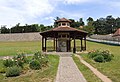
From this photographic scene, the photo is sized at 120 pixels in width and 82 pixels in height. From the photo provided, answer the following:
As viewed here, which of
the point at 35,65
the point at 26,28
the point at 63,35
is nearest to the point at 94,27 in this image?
the point at 26,28

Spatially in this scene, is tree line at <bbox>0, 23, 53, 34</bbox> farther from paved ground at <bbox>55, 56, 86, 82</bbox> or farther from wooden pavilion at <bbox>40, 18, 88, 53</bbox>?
paved ground at <bbox>55, 56, 86, 82</bbox>

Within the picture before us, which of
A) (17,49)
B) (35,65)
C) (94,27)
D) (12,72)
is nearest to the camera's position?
(12,72)

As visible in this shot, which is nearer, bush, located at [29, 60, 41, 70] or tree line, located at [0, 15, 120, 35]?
bush, located at [29, 60, 41, 70]

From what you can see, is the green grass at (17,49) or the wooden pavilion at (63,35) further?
the green grass at (17,49)

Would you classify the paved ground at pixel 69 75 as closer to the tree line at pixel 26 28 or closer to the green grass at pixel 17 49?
the green grass at pixel 17 49

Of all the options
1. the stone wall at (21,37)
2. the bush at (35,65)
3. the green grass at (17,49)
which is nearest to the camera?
the bush at (35,65)

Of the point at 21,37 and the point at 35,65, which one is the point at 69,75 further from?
the point at 21,37

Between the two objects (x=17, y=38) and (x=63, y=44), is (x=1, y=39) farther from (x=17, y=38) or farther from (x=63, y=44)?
(x=63, y=44)

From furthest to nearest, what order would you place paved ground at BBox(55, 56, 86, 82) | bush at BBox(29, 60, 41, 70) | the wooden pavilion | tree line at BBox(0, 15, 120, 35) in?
tree line at BBox(0, 15, 120, 35) → the wooden pavilion → bush at BBox(29, 60, 41, 70) → paved ground at BBox(55, 56, 86, 82)

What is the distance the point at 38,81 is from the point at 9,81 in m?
1.73

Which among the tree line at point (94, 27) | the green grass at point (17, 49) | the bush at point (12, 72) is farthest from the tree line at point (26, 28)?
the bush at point (12, 72)

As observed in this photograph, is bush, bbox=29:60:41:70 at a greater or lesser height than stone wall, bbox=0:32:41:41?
lesser

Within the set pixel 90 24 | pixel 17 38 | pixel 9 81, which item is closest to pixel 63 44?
pixel 9 81

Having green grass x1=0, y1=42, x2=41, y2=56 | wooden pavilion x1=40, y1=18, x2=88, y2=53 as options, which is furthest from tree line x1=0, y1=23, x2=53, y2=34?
wooden pavilion x1=40, y1=18, x2=88, y2=53
